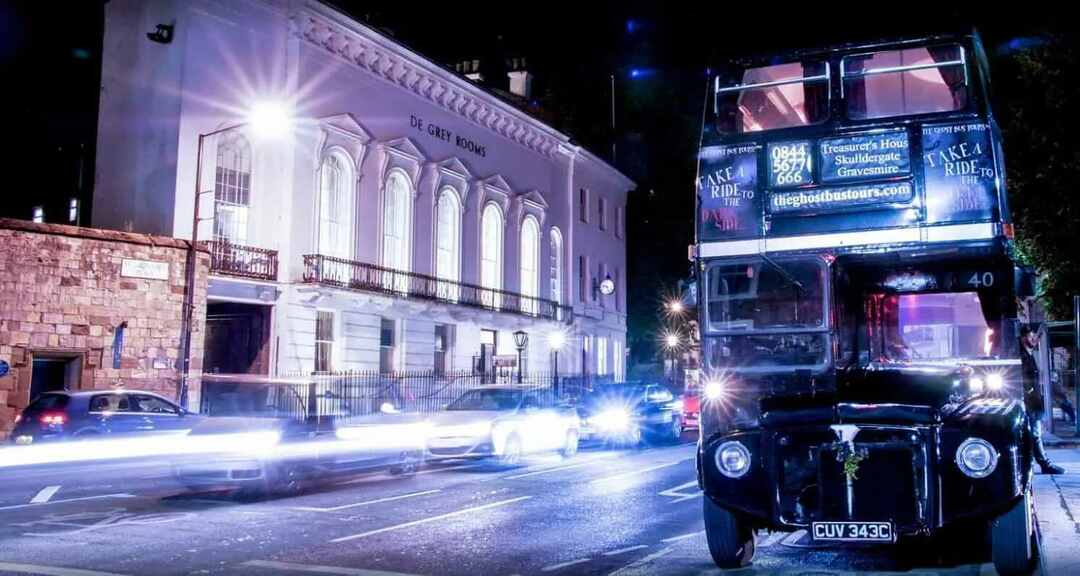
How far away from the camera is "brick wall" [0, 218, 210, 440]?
21.9 m

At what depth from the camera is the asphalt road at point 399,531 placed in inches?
338

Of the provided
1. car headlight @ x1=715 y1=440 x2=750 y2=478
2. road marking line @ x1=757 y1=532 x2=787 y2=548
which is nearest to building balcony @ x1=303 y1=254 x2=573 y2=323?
road marking line @ x1=757 y1=532 x2=787 y2=548

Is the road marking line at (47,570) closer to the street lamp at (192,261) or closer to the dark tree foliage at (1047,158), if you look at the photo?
the street lamp at (192,261)

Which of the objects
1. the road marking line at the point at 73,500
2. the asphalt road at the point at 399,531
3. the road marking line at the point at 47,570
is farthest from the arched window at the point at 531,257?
A: the road marking line at the point at 47,570

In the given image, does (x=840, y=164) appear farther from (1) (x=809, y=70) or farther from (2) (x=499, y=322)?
(2) (x=499, y=322)

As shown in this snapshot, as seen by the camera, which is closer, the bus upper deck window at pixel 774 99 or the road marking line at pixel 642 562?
the road marking line at pixel 642 562

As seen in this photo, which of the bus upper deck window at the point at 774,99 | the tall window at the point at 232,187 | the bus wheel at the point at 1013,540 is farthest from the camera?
the tall window at the point at 232,187

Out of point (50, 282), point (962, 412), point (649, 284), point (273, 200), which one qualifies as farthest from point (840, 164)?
point (649, 284)

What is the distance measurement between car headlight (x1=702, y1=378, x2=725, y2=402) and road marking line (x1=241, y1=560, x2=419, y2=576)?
3.23 m

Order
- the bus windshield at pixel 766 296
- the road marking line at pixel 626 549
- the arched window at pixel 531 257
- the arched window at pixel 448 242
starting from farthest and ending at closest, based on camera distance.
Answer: the arched window at pixel 531 257
the arched window at pixel 448 242
the road marking line at pixel 626 549
the bus windshield at pixel 766 296

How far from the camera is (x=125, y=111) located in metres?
27.6

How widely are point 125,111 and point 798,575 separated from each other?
25073 millimetres

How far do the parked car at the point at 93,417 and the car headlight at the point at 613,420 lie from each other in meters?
9.66

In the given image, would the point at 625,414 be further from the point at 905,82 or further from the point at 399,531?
the point at 905,82
